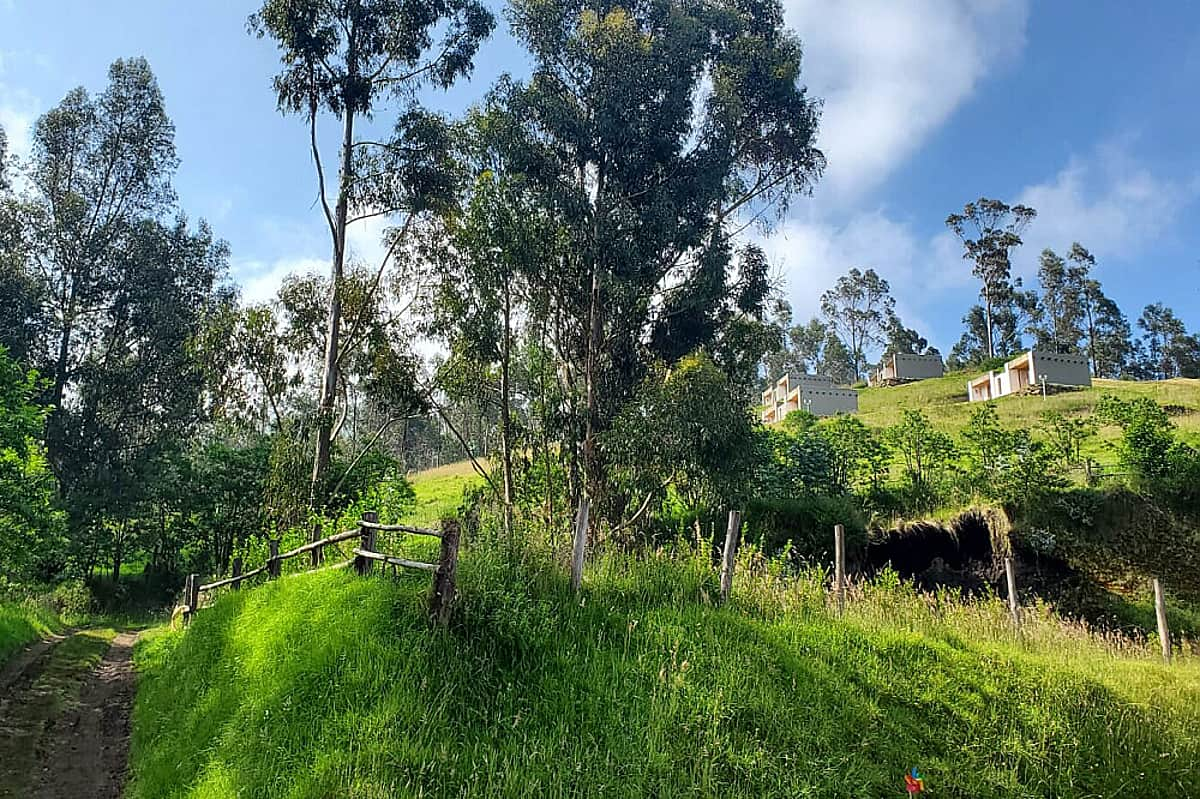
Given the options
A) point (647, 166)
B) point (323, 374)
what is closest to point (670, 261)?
point (647, 166)

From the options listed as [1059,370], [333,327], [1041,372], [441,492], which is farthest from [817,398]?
[333,327]

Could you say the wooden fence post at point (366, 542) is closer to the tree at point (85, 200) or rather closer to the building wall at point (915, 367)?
the tree at point (85, 200)

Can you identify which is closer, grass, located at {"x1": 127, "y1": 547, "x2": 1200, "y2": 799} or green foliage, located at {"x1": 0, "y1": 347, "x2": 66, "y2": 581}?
grass, located at {"x1": 127, "y1": 547, "x2": 1200, "y2": 799}

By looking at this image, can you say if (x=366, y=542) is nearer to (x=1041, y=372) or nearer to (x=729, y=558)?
(x=729, y=558)

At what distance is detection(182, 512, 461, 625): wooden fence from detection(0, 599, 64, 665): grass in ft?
9.23

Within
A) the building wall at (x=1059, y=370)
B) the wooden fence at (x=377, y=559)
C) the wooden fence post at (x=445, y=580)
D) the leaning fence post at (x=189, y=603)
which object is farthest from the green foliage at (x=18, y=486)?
Answer: the building wall at (x=1059, y=370)

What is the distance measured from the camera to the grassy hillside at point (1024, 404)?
2409cm

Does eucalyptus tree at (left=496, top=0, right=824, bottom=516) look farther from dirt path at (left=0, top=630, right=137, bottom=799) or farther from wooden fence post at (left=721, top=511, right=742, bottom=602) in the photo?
dirt path at (left=0, top=630, right=137, bottom=799)

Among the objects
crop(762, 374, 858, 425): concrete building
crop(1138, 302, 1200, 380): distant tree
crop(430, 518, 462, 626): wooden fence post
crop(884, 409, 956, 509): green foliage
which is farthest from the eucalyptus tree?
crop(1138, 302, 1200, 380): distant tree

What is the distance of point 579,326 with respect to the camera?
1499cm

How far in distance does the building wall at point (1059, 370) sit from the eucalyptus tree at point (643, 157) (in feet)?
92.1

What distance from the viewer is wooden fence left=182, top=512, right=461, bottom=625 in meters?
5.90

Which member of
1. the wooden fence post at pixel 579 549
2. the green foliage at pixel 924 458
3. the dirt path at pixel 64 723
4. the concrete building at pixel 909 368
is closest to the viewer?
the dirt path at pixel 64 723

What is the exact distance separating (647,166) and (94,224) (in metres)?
19.1
